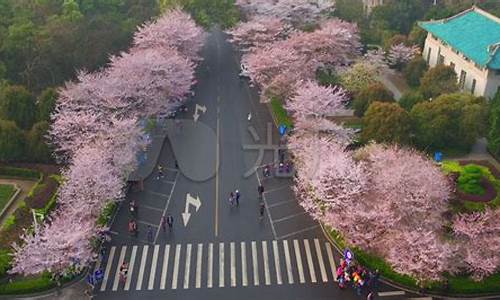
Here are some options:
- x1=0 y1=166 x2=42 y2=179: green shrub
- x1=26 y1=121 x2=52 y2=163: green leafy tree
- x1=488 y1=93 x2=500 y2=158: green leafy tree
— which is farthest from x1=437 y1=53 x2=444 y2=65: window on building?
x1=0 y1=166 x2=42 y2=179: green shrub

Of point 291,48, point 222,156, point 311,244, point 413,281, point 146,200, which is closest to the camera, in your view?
point 413,281

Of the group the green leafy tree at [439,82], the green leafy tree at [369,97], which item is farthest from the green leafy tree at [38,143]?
the green leafy tree at [439,82]

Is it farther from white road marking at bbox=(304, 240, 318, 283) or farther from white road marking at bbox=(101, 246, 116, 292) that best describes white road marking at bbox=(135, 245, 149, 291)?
white road marking at bbox=(304, 240, 318, 283)

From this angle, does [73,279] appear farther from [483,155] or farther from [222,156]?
[483,155]

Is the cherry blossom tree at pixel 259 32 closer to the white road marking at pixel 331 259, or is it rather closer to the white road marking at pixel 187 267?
the white road marking at pixel 331 259

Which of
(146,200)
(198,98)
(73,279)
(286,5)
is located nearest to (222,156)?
(146,200)

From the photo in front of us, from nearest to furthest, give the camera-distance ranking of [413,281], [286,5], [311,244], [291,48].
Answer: [413,281], [311,244], [291,48], [286,5]

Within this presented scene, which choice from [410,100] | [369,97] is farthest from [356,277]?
[410,100]
